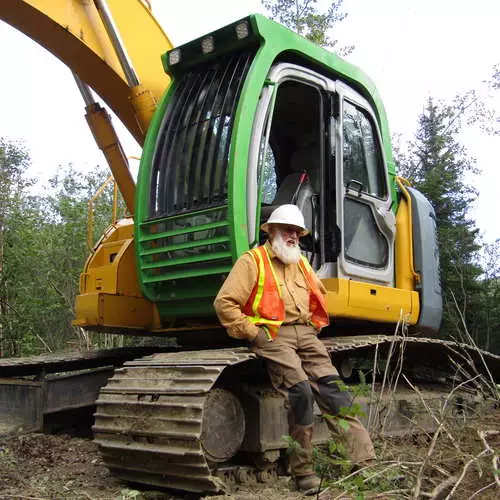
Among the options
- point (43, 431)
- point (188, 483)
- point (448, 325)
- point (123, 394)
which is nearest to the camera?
point (188, 483)

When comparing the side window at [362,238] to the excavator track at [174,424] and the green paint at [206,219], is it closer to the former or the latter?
the green paint at [206,219]

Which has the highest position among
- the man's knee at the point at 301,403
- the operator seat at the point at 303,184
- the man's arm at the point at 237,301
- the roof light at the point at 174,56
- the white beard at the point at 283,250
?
the roof light at the point at 174,56

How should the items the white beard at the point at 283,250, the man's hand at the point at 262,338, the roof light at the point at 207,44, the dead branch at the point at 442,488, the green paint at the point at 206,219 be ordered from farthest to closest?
the roof light at the point at 207,44 < the green paint at the point at 206,219 < the white beard at the point at 283,250 < the man's hand at the point at 262,338 < the dead branch at the point at 442,488

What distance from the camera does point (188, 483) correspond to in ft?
11.9

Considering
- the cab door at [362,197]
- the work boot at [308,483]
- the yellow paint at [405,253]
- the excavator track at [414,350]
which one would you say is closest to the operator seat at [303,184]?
the cab door at [362,197]

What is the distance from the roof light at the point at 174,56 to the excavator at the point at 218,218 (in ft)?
0.04

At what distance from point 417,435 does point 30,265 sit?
479 inches

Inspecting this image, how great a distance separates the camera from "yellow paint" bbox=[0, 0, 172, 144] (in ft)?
16.8

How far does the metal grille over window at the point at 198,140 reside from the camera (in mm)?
4688

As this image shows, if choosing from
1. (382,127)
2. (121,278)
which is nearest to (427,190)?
(382,127)

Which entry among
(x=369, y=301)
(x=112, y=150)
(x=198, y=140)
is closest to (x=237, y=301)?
(x=198, y=140)

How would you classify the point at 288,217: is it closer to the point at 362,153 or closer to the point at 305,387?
the point at 305,387

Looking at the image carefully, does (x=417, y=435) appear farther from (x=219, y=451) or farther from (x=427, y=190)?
(x=427, y=190)

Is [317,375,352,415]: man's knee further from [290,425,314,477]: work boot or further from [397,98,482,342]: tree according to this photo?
[397,98,482,342]: tree
